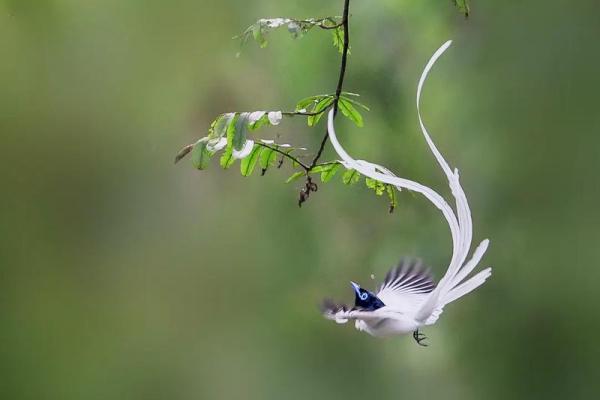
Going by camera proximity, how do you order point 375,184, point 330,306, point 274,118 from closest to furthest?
point 274,118 → point 375,184 → point 330,306

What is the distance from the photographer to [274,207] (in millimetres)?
878

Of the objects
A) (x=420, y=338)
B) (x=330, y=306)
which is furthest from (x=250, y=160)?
(x=420, y=338)

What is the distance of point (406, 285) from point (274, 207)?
0.75 feet

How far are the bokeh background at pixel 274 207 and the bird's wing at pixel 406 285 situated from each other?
5 cm

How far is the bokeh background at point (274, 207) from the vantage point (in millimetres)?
846

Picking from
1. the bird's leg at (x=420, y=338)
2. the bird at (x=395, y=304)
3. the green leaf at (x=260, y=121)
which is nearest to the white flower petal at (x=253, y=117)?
the green leaf at (x=260, y=121)

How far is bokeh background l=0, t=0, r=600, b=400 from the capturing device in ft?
2.77

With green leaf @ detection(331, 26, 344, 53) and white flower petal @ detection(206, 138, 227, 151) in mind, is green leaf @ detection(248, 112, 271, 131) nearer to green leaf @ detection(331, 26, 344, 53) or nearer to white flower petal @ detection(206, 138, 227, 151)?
white flower petal @ detection(206, 138, 227, 151)

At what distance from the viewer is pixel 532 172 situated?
2.83ft

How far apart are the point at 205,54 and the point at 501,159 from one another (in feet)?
1.47

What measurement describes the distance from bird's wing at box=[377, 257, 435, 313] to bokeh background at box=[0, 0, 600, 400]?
0.05 metres

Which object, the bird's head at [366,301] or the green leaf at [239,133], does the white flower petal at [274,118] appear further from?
the bird's head at [366,301]

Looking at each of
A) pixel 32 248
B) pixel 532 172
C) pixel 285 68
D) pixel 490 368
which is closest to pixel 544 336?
pixel 490 368

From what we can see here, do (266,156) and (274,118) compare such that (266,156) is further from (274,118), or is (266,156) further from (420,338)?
(420,338)
